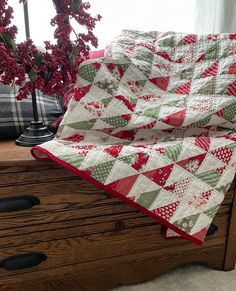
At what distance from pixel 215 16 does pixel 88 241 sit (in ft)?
3.99

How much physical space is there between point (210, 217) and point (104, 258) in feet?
1.24

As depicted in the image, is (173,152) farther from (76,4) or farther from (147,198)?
(76,4)

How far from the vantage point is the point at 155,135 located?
3.07ft

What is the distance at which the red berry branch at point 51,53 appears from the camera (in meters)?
0.76

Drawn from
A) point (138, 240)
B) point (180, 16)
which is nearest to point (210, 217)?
point (138, 240)

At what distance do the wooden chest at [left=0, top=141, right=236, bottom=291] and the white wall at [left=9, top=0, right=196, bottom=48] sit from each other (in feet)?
2.12

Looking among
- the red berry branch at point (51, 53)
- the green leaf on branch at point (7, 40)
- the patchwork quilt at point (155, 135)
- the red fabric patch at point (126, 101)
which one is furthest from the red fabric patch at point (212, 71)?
the green leaf on branch at point (7, 40)

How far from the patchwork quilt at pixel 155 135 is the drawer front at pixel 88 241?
87 millimetres

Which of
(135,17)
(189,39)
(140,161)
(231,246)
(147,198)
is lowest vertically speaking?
(231,246)

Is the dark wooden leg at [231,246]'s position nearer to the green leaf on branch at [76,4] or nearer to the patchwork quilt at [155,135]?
the patchwork quilt at [155,135]

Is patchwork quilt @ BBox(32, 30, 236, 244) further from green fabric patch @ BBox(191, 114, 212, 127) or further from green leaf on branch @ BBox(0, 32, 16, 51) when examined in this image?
green leaf on branch @ BBox(0, 32, 16, 51)

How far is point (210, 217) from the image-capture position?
0.92 metres

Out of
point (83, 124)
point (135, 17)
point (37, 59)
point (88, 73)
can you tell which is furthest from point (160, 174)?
point (135, 17)

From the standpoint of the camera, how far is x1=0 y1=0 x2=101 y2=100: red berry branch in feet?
2.48
